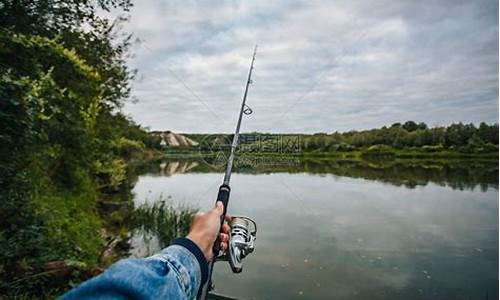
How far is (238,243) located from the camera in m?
1.58

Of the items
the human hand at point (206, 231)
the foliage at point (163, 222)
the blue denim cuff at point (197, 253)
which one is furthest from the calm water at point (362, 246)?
the blue denim cuff at point (197, 253)

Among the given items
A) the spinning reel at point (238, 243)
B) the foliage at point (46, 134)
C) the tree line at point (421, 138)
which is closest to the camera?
the spinning reel at point (238, 243)

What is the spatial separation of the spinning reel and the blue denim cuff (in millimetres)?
548

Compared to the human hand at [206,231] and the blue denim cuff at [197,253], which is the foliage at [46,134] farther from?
the blue denim cuff at [197,253]

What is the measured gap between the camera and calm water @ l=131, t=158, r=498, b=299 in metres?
6.64

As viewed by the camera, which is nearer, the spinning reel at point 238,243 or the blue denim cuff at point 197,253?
the blue denim cuff at point 197,253

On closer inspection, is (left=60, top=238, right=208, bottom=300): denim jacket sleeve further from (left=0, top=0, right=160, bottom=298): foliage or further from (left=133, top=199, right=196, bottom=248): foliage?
(left=133, top=199, right=196, bottom=248): foliage

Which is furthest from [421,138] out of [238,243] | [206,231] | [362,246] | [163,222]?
[206,231]

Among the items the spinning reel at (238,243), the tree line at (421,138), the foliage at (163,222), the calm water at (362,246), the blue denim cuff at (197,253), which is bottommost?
the calm water at (362,246)

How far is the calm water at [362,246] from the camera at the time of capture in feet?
21.8

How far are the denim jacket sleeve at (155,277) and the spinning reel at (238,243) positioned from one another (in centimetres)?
60

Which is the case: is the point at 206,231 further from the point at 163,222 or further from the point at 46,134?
the point at 163,222

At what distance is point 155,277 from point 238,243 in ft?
3.22

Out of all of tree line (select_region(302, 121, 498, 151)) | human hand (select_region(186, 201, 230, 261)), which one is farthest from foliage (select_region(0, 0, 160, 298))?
tree line (select_region(302, 121, 498, 151))
